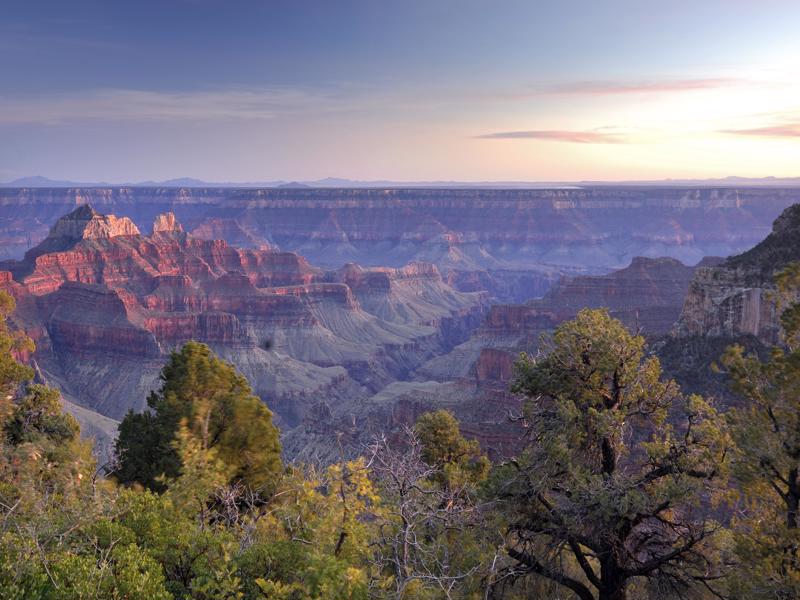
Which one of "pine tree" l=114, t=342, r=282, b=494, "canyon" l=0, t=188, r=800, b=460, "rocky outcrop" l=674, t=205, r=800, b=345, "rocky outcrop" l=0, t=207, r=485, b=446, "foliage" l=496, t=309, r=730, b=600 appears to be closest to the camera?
"foliage" l=496, t=309, r=730, b=600

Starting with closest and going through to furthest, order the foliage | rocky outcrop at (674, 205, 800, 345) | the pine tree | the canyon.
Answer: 1. the foliage
2. the pine tree
3. rocky outcrop at (674, 205, 800, 345)
4. the canyon

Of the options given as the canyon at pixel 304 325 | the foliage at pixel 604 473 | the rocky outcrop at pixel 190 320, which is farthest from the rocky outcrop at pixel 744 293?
the rocky outcrop at pixel 190 320

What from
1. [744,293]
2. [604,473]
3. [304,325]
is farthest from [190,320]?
[604,473]

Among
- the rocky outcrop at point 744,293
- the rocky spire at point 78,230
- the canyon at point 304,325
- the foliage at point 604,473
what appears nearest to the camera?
the foliage at point 604,473

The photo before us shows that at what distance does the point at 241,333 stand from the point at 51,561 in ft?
415

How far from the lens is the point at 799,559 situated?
1466cm

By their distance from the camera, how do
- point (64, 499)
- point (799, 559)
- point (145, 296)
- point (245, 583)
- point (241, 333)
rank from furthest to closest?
point (145, 296) → point (241, 333) → point (64, 499) → point (799, 559) → point (245, 583)

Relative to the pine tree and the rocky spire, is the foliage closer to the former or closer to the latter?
the pine tree

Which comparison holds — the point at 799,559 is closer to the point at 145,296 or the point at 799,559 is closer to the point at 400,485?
the point at 400,485

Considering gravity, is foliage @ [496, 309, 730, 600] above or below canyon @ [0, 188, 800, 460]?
above

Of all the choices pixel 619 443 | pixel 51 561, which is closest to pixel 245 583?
pixel 51 561

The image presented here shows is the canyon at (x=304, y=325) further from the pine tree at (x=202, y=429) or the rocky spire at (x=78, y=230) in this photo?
the pine tree at (x=202, y=429)

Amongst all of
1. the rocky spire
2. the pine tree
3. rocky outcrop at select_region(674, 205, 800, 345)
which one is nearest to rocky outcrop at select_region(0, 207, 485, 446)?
the rocky spire

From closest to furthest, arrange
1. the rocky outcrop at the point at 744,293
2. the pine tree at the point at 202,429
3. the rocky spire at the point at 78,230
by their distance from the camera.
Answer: the pine tree at the point at 202,429 → the rocky outcrop at the point at 744,293 → the rocky spire at the point at 78,230
